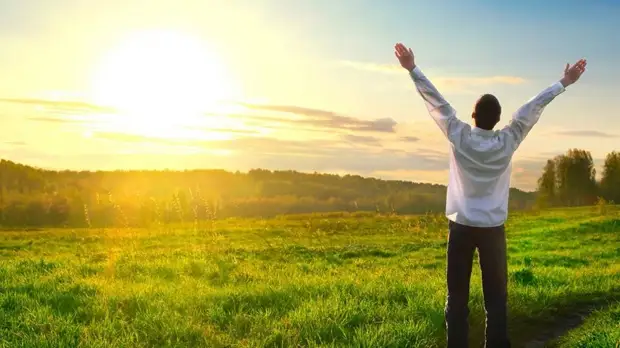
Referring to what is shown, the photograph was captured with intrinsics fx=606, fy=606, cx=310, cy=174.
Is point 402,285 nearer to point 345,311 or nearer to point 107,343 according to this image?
point 345,311

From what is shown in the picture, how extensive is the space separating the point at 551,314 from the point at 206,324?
5.59 metres

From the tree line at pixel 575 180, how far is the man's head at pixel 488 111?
9602cm

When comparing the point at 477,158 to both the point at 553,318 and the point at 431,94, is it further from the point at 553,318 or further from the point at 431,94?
the point at 553,318

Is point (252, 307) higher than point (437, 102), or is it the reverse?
point (437, 102)

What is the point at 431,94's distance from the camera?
6887 millimetres

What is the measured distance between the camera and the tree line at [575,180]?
97.2 m

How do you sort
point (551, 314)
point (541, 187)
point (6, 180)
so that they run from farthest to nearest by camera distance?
point (541, 187), point (6, 180), point (551, 314)

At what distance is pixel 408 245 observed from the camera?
2567 cm

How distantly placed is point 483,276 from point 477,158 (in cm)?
141

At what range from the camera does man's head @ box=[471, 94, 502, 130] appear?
6828 mm

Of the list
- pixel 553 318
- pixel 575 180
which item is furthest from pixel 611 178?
pixel 553 318

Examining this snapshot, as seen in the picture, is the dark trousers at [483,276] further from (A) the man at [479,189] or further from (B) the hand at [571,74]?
(B) the hand at [571,74]

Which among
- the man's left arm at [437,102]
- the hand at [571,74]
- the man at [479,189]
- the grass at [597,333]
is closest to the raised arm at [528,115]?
the man at [479,189]

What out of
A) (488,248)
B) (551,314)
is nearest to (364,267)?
(551,314)
